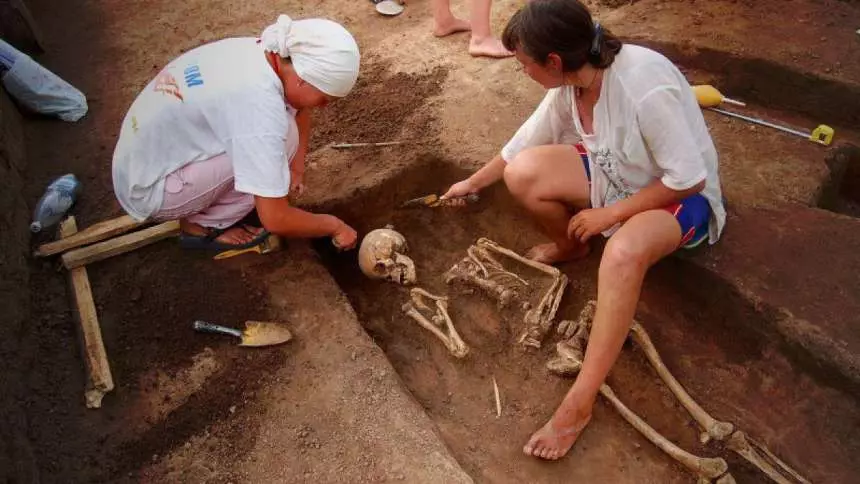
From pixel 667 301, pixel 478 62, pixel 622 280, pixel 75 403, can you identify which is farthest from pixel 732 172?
pixel 75 403

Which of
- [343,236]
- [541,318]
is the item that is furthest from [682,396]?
[343,236]

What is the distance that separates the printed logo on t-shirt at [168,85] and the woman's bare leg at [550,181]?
152 centimetres

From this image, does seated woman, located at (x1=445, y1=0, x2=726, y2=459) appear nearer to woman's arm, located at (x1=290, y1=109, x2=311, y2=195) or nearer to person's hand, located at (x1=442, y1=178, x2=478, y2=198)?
person's hand, located at (x1=442, y1=178, x2=478, y2=198)

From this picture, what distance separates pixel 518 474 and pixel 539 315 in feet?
2.49

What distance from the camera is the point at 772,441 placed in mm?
2645

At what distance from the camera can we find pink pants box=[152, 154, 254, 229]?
2943 millimetres

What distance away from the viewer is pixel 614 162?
2666mm

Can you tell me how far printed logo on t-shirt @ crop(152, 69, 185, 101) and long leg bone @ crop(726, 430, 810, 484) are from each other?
2.66m

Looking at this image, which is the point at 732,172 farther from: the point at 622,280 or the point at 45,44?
the point at 45,44

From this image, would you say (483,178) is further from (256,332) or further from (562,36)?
(256,332)

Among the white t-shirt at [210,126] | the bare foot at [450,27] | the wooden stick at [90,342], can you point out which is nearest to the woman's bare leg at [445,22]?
the bare foot at [450,27]

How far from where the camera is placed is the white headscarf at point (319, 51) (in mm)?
2559

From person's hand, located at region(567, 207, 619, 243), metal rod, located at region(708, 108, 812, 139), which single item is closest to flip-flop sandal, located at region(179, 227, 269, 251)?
person's hand, located at region(567, 207, 619, 243)

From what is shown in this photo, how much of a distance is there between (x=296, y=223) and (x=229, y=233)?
593 millimetres
